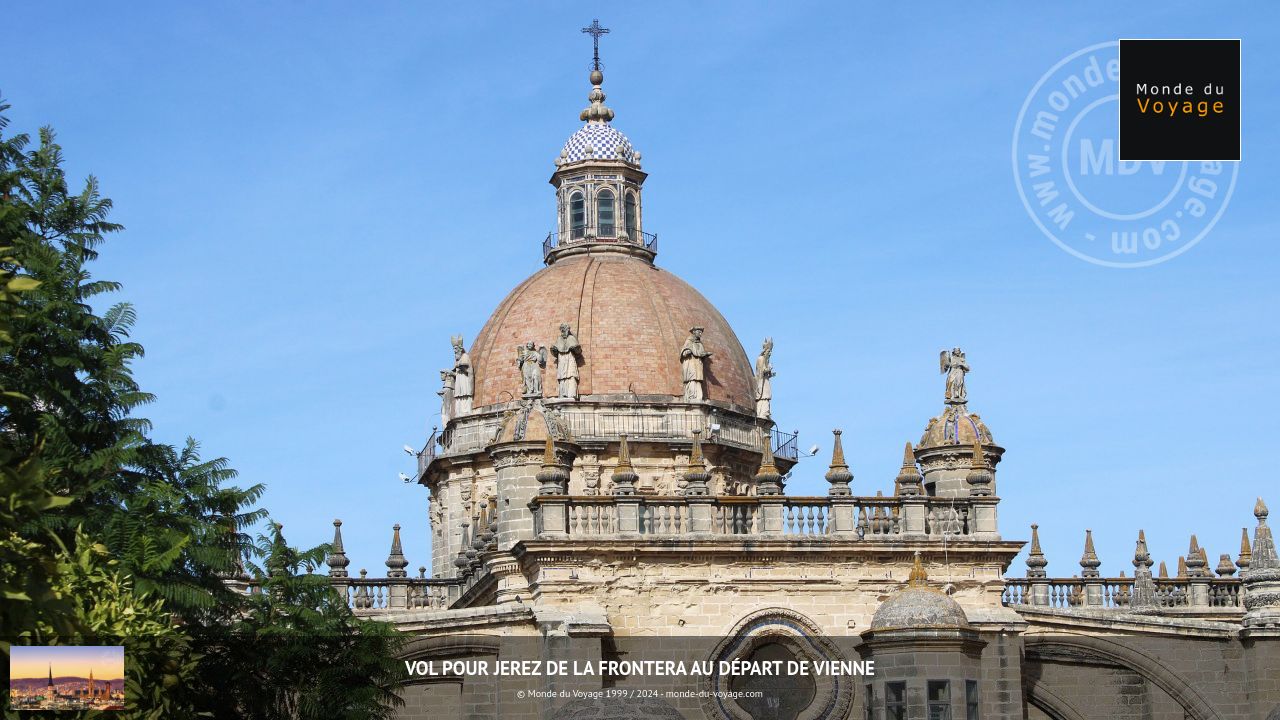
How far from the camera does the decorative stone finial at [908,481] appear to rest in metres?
36.0

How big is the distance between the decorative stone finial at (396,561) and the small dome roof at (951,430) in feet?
52.8

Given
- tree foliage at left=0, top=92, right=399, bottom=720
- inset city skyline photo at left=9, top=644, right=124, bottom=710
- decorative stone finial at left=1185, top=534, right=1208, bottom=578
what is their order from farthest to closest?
decorative stone finial at left=1185, top=534, right=1208, bottom=578 < tree foliage at left=0, top=92, right=399, bottom=720 < inset city skyline photo at left=9, top=644, right=124, bottom=710

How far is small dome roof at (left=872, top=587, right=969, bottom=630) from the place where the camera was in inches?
1176

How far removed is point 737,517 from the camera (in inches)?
1357

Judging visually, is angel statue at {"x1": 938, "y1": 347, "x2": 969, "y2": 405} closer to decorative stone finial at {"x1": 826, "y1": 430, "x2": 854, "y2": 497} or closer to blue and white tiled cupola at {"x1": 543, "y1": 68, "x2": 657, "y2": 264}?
decorative stone finial at {"x1": 826, "y1": 430, "x2": 854, "y2": 497}

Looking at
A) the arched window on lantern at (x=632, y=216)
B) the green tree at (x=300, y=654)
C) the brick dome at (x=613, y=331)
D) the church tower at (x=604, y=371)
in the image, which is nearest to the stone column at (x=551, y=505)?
the green tree at (x=300, y=654)

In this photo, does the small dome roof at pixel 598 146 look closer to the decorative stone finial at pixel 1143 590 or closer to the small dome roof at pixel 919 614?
the decorative stone finial at pixel 1143 590

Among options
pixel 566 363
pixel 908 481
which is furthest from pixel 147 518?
pixel 566 363

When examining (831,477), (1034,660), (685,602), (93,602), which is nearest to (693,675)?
(685,602)

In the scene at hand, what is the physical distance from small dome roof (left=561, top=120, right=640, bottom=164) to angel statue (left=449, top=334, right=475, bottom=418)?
280 inches

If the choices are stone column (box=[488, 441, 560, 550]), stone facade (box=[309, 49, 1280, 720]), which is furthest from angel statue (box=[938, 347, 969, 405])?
stone column (box=[488, 441, 560, 550])

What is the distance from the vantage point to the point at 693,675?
111 feet

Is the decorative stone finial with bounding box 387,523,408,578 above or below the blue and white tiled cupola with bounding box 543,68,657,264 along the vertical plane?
below

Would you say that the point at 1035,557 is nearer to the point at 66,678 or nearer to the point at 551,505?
the point at 551,505
